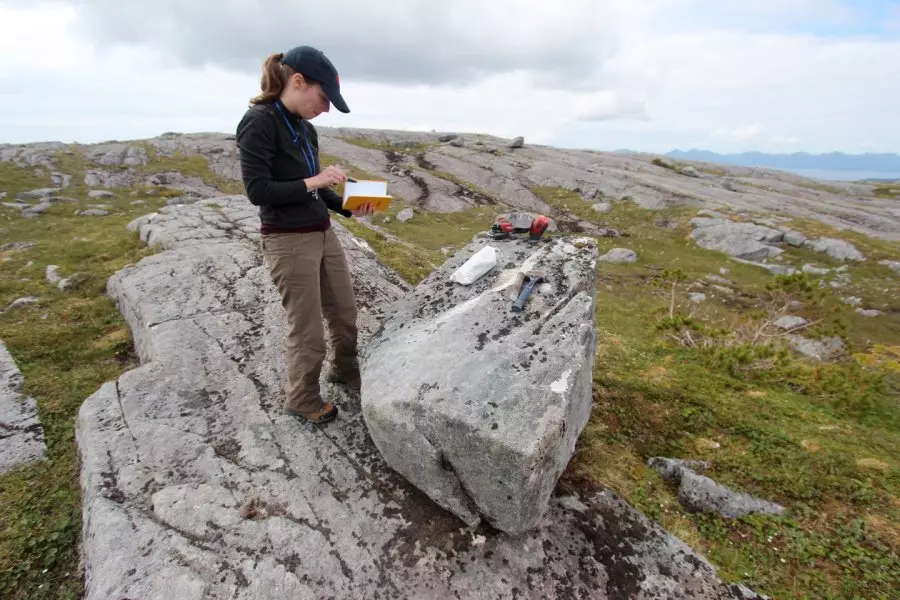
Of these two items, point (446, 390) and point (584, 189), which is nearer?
point (446, 390)

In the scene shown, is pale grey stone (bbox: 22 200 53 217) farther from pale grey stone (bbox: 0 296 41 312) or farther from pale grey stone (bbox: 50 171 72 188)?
pale grey stone (bbox: 0 296 41 312)

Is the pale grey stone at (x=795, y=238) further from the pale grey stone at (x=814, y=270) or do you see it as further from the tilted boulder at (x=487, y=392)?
the tilted boulder at (x=487, y=392)

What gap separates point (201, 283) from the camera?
1069 centimetres

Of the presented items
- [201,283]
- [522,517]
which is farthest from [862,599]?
[201,283]

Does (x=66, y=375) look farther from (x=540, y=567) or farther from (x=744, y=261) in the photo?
(x=744, y=261)

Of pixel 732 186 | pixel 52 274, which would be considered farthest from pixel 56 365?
pixel 732 186

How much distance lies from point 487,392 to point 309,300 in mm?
2798

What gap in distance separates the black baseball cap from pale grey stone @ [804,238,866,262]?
121 ft

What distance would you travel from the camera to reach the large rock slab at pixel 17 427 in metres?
6.73

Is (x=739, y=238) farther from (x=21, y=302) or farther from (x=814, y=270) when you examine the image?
(x=21, y=302)

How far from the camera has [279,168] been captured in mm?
5699

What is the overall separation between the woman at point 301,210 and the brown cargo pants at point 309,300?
13mm

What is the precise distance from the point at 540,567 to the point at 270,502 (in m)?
3.29

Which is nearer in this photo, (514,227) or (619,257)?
(514,227)
